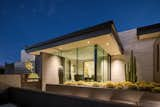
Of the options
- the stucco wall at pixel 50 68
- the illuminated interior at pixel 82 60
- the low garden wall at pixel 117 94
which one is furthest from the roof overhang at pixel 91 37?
the low garden wall at pixel 117 94

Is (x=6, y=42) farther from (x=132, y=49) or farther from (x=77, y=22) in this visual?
(x=132, y=49)

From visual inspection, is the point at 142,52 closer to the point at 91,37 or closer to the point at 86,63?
the point at 86,63

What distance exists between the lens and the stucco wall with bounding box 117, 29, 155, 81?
969 cm

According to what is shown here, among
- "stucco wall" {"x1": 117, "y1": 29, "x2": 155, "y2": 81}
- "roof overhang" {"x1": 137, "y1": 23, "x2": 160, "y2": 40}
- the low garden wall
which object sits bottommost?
the low garden wall

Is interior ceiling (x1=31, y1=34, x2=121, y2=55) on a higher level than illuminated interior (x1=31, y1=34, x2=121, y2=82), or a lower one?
higher

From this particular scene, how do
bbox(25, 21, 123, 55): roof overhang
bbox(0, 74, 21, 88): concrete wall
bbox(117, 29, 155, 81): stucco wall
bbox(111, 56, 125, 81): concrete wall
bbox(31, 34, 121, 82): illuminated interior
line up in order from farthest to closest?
bbox(111, 56, 125, 81): concrete wall < bbox(117, 29, 155, 81): stucco wall < bbox(31, 34, 121, 82): illuminated interior < bbox(25, 21, 123, 55): roof overhang < bbox(0, 74, 21, 88): concrete wall

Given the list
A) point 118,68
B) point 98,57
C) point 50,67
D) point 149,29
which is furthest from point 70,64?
point 149,29

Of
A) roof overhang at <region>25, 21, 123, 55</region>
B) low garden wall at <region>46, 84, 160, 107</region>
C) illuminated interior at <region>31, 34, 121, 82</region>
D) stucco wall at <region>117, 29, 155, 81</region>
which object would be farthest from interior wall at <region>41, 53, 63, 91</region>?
stucco wall at <region>117, 29, 155, 81</region>

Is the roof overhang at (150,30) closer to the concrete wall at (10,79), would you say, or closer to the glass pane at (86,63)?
the glass pane at (86,63)

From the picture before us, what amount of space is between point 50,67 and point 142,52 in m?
6.37

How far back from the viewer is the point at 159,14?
33.2m

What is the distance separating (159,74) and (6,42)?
122ft

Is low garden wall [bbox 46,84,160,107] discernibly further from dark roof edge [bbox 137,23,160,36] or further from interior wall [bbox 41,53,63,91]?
dark roof edge [bbox 137,23,160,36]

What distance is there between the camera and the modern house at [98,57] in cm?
843
